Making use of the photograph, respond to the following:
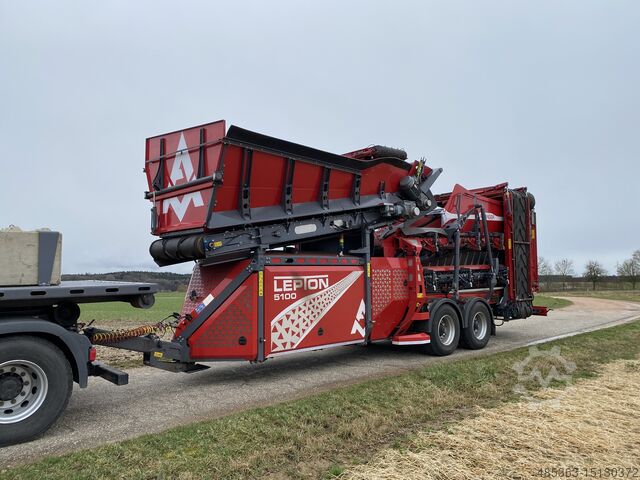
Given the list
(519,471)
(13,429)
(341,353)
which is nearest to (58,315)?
(13,429)

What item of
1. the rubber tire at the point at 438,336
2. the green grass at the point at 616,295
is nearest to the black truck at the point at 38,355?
the rubber tire at the point at 438,336

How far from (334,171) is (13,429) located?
18.6 ft

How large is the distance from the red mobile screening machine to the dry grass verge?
3.28 m

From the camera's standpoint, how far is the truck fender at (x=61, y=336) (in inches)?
189

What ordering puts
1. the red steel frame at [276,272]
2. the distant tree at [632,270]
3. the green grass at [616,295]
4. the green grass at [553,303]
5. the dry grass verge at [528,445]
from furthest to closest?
the distant tree at [632,270] < the green grass at [616,295] < the green grass at [553,303] < the red steel frame at [276,272] < the dry grass verge at [528,445]

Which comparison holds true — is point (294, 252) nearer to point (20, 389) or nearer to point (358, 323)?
point (358, 323)

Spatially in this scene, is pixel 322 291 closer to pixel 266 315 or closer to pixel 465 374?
pixel 266 315

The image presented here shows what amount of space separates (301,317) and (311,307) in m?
0.25

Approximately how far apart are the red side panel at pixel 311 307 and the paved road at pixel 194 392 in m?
0.60

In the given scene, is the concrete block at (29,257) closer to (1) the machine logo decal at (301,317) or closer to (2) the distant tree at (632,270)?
(1) the machine logo decal at (301,317)

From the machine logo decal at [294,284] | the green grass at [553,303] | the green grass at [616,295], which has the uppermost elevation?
the machine logo decal at [294,284]

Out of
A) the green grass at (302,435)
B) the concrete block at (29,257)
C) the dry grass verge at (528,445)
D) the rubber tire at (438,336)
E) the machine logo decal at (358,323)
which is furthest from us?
the rubber tire at (438,336)

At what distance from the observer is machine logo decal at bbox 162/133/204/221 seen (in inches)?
278

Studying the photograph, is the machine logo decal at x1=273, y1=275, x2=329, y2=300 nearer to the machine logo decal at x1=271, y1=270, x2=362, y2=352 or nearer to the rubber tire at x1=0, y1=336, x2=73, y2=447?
the machine logo decal at x1=271, y1=270, x2=362, y2=352
